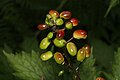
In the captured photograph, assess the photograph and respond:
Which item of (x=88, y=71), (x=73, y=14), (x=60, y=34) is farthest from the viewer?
(x=73, y=14)

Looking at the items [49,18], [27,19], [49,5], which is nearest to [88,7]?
[49,5]

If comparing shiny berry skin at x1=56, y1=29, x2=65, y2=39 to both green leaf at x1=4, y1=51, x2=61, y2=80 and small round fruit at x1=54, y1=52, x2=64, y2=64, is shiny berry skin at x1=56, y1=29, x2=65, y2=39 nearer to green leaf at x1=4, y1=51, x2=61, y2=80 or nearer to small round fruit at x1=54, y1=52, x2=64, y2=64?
small round fruit at x1=54, y1=52, x2=64, y2=64

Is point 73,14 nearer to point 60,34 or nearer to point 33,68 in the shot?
point 33,68

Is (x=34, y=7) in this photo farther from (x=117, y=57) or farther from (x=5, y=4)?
(x=117, y=57)

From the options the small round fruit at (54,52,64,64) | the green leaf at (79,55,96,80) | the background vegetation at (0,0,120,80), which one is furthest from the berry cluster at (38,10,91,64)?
the background vegetation at (0,0,120,80)

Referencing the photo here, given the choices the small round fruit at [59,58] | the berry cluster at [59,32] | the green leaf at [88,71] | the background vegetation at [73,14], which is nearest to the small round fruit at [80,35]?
the berry cluster at [59,32]

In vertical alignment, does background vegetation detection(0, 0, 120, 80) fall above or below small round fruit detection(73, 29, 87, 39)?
below

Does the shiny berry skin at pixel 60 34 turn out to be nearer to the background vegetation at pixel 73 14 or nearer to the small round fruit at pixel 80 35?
the small round fruit at pixel 80 35

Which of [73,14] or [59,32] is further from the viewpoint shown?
[73,14]

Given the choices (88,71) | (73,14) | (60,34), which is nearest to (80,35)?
(60,34)
